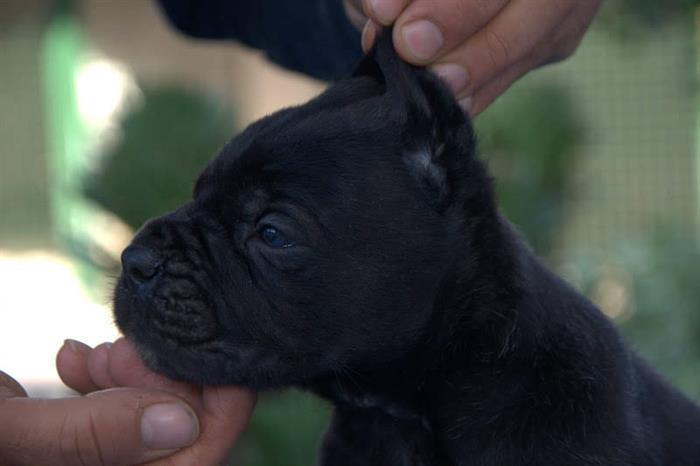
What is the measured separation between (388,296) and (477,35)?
26.7 inches

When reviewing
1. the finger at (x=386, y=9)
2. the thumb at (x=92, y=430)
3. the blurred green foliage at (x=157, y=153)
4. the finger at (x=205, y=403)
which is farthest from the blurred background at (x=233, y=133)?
the finger at (x=386, y=9)

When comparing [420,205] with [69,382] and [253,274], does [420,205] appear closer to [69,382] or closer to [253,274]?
[253,274]

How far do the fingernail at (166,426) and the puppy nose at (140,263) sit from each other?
0.30 meters

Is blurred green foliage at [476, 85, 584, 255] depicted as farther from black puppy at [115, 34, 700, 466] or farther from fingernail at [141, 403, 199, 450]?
fingernail at [141, 403, 199, 450]

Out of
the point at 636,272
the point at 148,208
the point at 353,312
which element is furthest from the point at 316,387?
the point at 636,272

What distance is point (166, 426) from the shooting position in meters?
2.24

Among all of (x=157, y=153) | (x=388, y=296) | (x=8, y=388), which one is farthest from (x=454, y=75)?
(x=157, y=153)

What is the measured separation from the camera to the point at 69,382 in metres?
2.56

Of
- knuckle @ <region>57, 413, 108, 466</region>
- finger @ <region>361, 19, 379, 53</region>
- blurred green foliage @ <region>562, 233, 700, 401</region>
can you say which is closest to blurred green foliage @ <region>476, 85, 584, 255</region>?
blurred green foliage @ <region>562, 233, 700, 401</region>

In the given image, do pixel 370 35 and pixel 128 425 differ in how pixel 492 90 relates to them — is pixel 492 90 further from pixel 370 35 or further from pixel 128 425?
pixel 128 425

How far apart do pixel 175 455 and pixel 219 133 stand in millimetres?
3508

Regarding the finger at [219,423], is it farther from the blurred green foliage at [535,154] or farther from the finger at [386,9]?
the blurred green foliage at [535,154]

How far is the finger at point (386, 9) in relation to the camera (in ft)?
8.20

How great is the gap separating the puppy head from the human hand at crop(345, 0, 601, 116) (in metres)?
0.07
